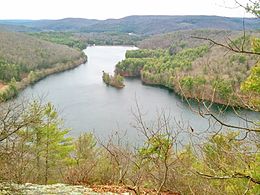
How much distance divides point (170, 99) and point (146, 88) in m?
8.59

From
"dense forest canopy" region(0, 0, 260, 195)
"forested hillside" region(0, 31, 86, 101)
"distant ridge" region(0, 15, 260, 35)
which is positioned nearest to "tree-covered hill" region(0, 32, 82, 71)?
"forested hillside" region(0, 31, 86, 101)

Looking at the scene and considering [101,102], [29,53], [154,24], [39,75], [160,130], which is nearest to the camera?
[160,130]

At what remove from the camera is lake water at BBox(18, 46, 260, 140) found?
28.2 meters

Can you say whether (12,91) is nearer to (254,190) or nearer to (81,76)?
(81,76)

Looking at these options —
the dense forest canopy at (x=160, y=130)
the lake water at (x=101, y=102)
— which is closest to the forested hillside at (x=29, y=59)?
the dense forest canopy at (x=160, y=130)

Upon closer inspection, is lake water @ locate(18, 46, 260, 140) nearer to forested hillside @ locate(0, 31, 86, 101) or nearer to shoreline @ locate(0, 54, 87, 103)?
shoreline @ locate(0, 54, 87, 103)

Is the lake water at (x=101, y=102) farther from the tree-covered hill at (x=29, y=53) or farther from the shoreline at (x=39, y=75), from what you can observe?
the tree-covered hill at (x=29, y=53)

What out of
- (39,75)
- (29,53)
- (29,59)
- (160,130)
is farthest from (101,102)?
(29,53)

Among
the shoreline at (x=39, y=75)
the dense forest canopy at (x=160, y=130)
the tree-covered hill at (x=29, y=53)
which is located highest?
the dense forest canopy at (x=160, y=130)

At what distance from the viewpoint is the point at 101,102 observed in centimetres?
3791

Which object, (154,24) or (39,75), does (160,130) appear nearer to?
(39,75)

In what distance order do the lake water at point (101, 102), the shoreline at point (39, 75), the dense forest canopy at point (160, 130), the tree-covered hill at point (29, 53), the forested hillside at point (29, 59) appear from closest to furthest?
the dense forest canopy at point (160, 130) < the lake water at point (101, 102) < the shoreline at point (39, 75) < the forested hillside at point (29, 59) < the tree-covered hill at point (29, 53)

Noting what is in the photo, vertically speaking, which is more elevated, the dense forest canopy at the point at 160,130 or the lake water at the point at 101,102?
the dense forest canopy at the point at 160,130

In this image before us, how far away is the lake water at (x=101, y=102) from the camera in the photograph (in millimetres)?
28172
